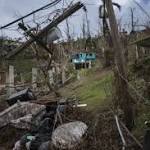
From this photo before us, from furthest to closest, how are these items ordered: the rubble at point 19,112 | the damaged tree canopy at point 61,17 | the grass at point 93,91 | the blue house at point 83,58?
the blue house at point 83,58, the rubble at point 19,112, the grass at point 93,91, the damaged tree canopy at point 61,17

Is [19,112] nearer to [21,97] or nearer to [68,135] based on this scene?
[21,97]

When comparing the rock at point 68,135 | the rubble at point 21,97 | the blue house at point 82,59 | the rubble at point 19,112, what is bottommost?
the rock at point 68,135

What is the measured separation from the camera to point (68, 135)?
8.81 m

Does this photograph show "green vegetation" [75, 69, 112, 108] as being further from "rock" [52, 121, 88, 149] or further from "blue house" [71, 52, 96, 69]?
"blue house" [71, 52, 96, 69]

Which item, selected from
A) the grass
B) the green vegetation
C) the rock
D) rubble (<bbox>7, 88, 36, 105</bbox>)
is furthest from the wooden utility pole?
rubble (<bbox>7, 88, 36, 105</bbox>)

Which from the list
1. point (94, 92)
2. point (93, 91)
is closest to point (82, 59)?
point (93, 91)

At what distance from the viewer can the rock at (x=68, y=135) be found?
864cm

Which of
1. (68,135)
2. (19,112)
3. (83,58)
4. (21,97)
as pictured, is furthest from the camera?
(83,58)

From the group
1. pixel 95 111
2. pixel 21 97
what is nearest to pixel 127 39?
pixel 21 97

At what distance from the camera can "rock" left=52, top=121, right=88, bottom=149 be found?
28.3 ft

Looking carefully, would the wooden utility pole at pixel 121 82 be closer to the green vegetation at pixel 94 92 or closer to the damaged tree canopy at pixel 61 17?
the green vegetation at pixel 94 92

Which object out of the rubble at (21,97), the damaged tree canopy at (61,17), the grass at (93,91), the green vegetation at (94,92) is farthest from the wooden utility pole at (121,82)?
the rubble at (21,97)

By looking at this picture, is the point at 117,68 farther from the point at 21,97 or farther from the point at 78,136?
the point at 21,97

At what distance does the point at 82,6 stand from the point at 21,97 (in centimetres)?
383
